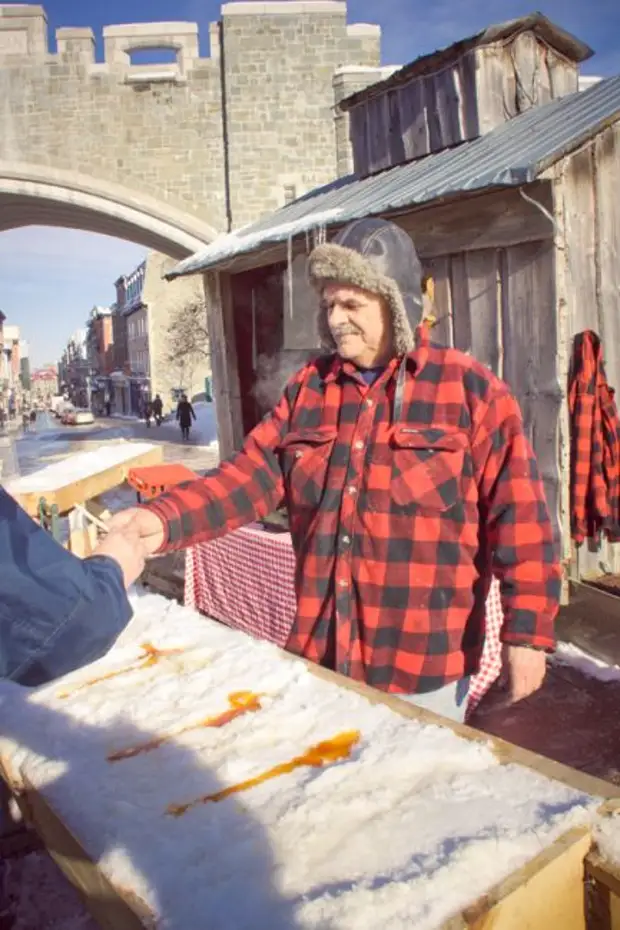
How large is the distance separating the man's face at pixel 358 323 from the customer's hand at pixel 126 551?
893mm

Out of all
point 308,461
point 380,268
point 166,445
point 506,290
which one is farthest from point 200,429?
point 380,268

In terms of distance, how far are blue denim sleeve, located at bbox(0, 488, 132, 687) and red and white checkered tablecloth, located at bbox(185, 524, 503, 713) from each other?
10.4 ft

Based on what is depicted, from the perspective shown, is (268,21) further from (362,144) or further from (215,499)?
(215,499)

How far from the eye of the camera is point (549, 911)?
113 cm

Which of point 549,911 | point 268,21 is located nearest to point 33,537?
point 549,911

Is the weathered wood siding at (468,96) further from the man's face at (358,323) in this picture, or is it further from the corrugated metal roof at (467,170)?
the man's face at (358,323)

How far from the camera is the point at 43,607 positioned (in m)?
1.20

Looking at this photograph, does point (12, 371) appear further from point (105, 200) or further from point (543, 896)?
point (543, 896)

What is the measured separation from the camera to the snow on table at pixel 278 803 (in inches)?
43.8

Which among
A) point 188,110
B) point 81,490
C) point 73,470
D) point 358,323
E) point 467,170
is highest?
point 188,110

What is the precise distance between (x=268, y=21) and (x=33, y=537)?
18.0 m

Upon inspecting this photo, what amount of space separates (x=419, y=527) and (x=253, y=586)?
321 cm

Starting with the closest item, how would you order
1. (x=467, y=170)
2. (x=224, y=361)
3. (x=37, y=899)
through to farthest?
1. (x=37, y=899)
2. (x=467, y=170)
3. (x=224, y=361)

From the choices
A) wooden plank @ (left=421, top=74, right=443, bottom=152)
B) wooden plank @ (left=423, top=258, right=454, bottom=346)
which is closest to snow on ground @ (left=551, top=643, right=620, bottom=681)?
wooden plank @ (left=423, top=258, right=454, bottom=346)
